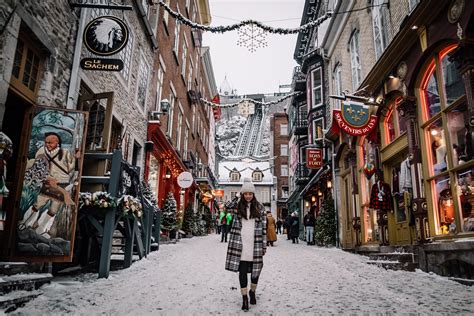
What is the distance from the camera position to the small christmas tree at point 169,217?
15.2 meters

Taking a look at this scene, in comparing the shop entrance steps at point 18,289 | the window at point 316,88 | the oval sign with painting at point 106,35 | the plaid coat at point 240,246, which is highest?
the window at point 316,88

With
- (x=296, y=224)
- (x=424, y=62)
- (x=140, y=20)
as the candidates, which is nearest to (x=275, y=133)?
(x=296, y=224)

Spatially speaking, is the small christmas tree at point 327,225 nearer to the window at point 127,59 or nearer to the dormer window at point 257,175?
the window at point 127,59

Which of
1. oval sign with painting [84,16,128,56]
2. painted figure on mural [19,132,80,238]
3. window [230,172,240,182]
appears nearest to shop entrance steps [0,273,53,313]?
painted figure on mural [19,132,80,238]

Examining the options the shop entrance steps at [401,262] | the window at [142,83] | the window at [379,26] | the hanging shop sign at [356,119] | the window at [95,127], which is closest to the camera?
the shop entrance steps at [401,262]

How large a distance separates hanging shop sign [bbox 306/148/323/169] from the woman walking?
14940 millimetres

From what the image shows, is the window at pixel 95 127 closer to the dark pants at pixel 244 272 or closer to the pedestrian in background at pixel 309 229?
the dark pants at pixel 244 272

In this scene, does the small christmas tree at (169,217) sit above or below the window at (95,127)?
below

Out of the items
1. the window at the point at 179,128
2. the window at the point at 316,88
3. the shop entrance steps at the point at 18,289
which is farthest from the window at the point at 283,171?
the shop entrance steps at the point at 18,289

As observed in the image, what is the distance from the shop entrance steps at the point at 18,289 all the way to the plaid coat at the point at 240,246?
2401 mm

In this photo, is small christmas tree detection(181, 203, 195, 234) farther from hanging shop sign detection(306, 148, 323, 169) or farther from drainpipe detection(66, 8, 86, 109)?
drainpipe detection(66, 8, 86, 109)

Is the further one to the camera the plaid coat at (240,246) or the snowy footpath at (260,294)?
the plaid coat at (240,246)

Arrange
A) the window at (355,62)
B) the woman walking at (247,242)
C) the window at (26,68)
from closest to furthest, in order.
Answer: the woman walking at (247,242) < the window at (26,68) < the window at (355,62)

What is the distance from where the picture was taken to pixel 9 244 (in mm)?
4918
